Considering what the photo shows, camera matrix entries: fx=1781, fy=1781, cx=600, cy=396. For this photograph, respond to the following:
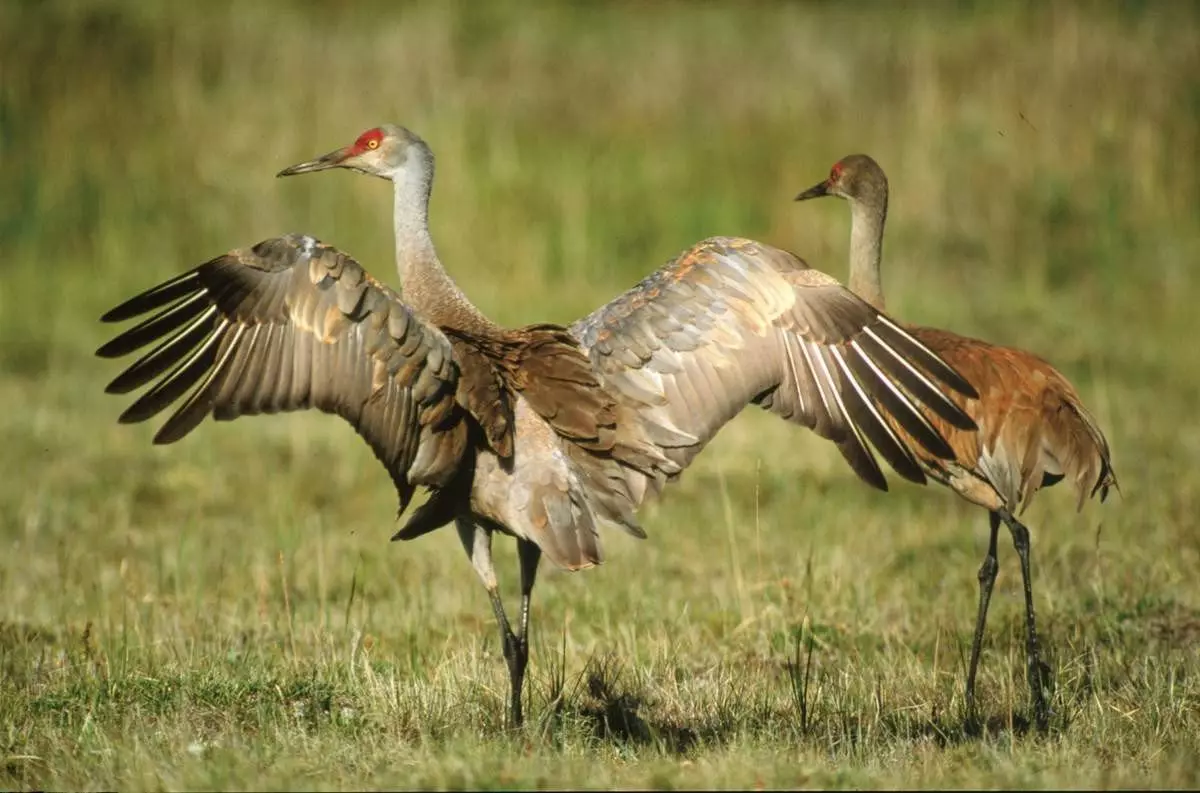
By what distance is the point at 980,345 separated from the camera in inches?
276

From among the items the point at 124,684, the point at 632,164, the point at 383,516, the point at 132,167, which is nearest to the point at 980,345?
the point at 124,684

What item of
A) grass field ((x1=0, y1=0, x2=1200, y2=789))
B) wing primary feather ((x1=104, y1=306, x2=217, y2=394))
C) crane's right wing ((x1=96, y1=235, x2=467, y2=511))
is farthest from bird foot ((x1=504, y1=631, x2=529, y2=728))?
wing primary feather ((x1=104, y1=306, x2=217, y2=394))

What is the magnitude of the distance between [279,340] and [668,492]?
16.3 ft

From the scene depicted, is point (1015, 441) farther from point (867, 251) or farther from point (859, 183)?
point (859, 183)

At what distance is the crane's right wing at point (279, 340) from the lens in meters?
5.43

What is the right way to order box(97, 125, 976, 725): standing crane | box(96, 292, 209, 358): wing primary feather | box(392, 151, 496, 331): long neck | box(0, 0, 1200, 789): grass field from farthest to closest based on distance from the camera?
1. box(392, 151, 496, 331): long neck
2. box(0, 0, 1200, 789): grass field
3. box(97, 125, 976, 725): standing crane
4. box(96, 292, 209, 358): wing primary feather

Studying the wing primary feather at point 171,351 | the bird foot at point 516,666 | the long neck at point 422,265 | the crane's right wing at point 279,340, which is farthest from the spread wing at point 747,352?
the wing primary feather at point 171,351

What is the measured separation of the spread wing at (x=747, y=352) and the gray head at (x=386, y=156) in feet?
3.98

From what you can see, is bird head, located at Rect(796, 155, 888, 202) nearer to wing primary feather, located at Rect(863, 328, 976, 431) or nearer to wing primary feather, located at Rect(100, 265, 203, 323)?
wing primary feather, located at Rect(863, 328, 976, 431)

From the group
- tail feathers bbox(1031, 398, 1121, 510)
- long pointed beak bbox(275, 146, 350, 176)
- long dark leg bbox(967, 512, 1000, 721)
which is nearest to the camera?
long dark leg bbox(967, 512, 1000, 721)

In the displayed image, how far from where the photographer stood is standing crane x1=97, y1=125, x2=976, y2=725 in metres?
5.47

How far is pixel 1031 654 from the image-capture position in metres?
6.38

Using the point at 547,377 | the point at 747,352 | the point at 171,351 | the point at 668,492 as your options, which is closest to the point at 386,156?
the point at 547,377

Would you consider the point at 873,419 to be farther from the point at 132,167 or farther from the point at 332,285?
the point at 132,167
